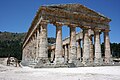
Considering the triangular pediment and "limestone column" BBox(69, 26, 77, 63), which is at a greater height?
the triangular pediment

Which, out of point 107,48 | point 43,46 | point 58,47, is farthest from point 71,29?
point 107,48

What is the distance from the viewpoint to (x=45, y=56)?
2973 centimetres

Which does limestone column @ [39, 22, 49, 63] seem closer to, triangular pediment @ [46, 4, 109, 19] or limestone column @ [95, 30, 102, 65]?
triangular pediment @ [46, 4, 109, 19]

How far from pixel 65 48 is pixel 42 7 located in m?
23.6

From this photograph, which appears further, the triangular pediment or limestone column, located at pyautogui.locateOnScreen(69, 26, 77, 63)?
the triangular pediment

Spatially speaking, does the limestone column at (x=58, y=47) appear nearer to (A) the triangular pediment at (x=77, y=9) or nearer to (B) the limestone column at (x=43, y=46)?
(B) the limestone column at (x=43, y=46)

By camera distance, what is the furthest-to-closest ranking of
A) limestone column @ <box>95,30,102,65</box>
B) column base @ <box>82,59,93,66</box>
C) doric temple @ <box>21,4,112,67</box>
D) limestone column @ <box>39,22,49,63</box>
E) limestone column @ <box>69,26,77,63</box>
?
limestone column @ <box>95,30,102,65</box> < column base @ <box>82,59,93,66</box> < limestone column @ <box>69,26,77,63</box> < doric temple @ <box>21,4,112,67</box> < limestone column @ <box>39,22,49,63</box>

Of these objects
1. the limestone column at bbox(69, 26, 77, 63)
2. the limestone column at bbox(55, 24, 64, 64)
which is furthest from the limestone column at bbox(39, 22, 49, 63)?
the limestone column at bbox(69, 26, 77, 63)

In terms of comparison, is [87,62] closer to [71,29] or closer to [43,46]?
[71,29]

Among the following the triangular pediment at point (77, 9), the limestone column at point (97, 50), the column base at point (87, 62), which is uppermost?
the triangular pediment at point (77, 9)

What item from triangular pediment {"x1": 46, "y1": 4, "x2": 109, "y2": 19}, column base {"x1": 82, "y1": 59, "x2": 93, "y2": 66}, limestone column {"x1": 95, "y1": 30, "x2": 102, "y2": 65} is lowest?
column base {"x1": 82, "y1": 59, "x2": 93, "y2": 66}

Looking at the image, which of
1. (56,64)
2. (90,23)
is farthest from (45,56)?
(90,23)

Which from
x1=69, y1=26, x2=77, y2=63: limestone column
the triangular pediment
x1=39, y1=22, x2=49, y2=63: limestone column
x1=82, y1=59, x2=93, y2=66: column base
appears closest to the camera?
x1=39, y1=22, x2=49, y2=63: limestone column

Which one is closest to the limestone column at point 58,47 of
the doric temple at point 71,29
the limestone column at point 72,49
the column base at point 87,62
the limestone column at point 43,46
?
the doric temple at point 71,29
